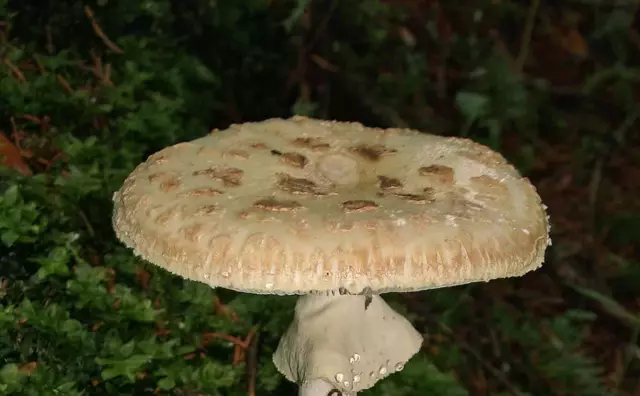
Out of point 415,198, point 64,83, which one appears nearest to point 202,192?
point 415,198

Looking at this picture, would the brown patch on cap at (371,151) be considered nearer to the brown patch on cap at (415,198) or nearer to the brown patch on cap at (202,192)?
the brown patch on cap at (415,198)

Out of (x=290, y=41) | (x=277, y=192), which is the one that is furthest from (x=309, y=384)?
(x=290, y=41)

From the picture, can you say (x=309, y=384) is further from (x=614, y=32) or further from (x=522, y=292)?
(x=614, y=32)

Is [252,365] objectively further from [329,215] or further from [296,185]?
[329,215]

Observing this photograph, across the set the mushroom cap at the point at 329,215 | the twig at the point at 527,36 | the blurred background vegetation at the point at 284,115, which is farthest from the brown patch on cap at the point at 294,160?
the twig at the point at 527,36

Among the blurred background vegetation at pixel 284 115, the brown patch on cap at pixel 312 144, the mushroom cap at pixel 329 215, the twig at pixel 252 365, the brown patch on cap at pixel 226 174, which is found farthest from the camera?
the twig at pixel 252 365
